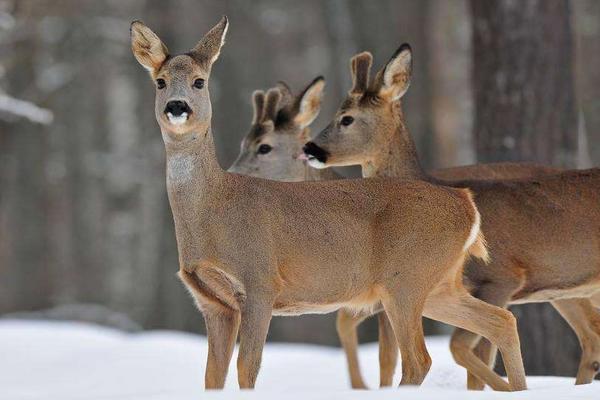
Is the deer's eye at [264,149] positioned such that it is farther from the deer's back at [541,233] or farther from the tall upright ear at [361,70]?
the deer's back at [541,233]

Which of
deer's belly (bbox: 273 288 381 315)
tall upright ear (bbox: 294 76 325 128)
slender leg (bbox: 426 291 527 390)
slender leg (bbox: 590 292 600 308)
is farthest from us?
tall upright ear (bbox: 294 76 325 128)

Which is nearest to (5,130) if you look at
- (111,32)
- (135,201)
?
(111,32)

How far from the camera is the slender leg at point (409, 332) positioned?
35.5 feet

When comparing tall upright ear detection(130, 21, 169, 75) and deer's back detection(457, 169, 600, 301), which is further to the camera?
deer's back detection(457, 169, 600, 301)

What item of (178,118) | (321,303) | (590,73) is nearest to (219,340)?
(321,303)

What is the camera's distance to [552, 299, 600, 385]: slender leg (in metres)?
12.9

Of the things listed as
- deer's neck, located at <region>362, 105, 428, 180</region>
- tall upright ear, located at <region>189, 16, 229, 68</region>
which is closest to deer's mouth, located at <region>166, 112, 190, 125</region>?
tall upright ear, located at <region>189, 16, 229, 68</region>

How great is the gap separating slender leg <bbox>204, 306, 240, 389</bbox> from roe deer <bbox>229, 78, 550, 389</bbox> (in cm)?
286

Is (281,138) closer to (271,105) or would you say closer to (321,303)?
(271,105)

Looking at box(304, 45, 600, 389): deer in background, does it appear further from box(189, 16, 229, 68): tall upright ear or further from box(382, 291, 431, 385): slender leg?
box(189, 16, 229, 68): tall upright ear

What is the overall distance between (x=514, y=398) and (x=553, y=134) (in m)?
6.36

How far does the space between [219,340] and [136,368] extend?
191 inches

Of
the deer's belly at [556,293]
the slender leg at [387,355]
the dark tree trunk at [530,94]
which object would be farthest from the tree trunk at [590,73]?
the deer's belly at [556,293]

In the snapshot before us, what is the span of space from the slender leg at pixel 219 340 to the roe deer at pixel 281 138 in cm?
343
